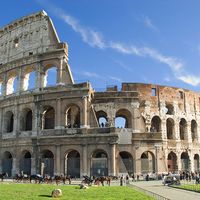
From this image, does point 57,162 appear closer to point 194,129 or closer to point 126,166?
point 126,166

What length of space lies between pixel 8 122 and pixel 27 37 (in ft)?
32.5

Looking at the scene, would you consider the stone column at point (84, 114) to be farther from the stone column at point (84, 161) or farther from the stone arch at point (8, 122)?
the stone arch at point (8, 122)

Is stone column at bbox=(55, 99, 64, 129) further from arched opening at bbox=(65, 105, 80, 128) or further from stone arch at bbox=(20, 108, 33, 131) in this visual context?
stone arch at bbox=(20, 108, 33, 131)

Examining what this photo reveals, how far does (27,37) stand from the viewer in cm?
3578

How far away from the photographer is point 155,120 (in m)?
36.0

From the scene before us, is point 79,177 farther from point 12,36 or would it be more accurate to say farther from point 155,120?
point 12,36

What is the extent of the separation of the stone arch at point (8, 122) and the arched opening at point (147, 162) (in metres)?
15.0

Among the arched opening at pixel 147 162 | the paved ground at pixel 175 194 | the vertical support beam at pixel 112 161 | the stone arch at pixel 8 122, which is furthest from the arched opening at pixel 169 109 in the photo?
the stone arch at pixel 8 122

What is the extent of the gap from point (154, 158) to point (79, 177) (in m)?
7.62

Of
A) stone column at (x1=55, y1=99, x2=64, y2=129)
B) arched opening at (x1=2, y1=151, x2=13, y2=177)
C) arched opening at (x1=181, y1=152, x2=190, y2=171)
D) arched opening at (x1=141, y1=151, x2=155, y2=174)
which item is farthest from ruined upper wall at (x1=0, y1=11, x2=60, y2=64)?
arched opening at (x1=181, y1=152, x2=190, y2=171)

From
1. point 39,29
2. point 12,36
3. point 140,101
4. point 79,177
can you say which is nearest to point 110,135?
point 79,177

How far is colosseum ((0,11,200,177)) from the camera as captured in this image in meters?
29.7

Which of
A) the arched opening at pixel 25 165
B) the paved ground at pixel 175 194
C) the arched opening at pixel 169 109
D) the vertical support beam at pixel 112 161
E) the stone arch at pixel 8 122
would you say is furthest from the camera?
the arched opening at pixel 169 109

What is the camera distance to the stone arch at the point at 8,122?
34.4 metres
